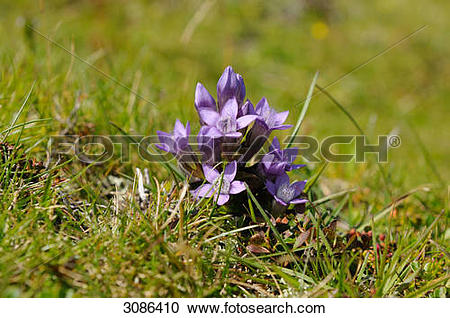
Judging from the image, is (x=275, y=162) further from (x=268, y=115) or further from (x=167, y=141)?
(x=167, y=141)

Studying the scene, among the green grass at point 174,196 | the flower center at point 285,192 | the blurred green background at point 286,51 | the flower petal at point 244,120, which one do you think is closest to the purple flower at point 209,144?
the flower petal at point 244,120

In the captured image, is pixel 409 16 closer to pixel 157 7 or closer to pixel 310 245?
pixel 157 7

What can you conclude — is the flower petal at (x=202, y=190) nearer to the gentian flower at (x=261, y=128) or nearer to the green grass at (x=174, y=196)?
the green grass at (x=174, y=196)

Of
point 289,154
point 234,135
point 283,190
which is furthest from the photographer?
point 289,154

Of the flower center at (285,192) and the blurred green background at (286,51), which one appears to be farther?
the blurred green background at (286,51)
